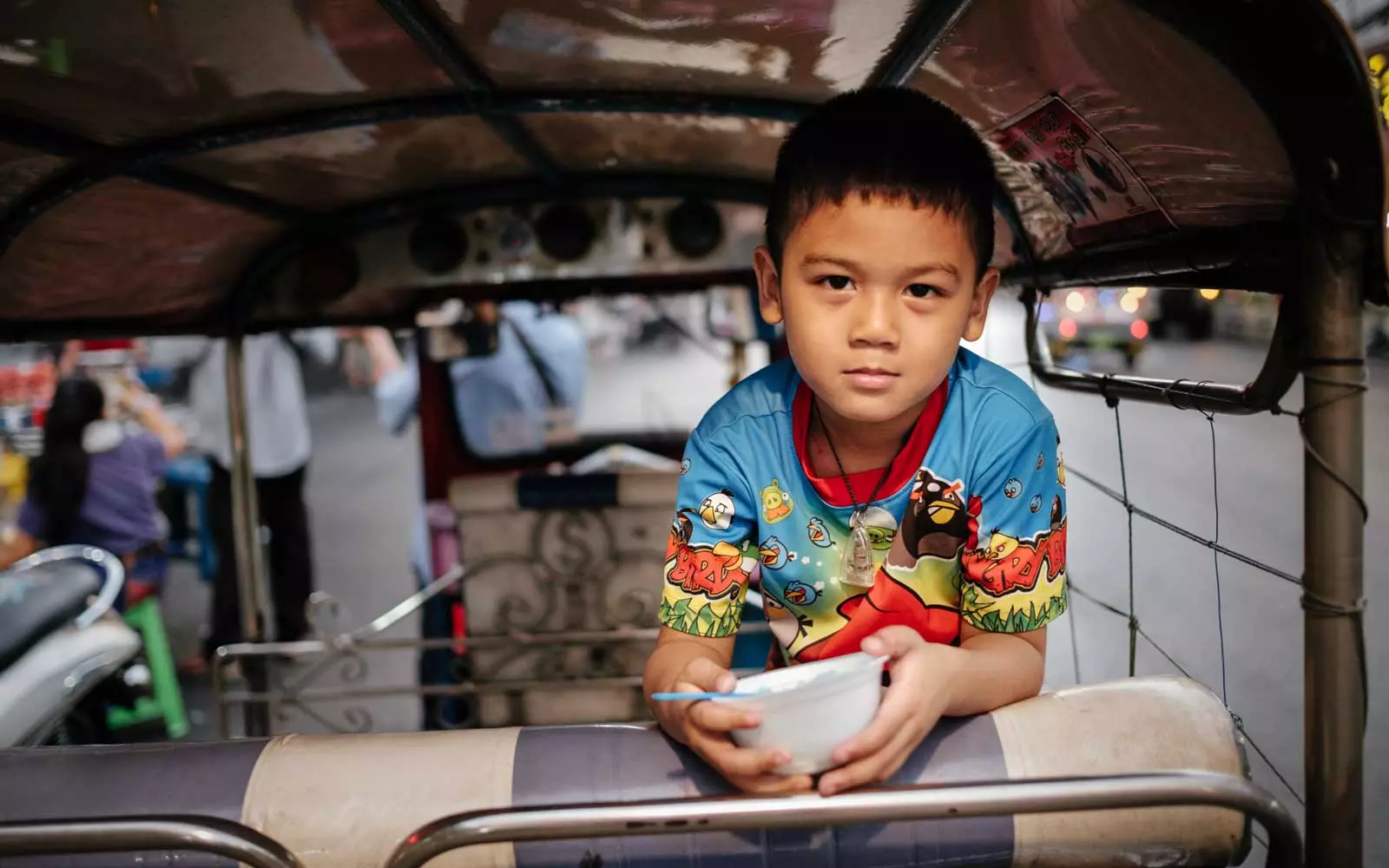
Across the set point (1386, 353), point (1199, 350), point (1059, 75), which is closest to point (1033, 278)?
point (1059, 75)

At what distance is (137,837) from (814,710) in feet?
2.50

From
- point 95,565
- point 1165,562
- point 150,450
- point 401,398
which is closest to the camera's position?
point 95,565

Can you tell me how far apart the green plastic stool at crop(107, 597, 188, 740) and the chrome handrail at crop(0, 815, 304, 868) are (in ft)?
13.0

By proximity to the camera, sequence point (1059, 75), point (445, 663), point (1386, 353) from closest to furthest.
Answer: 1. point (1059, 75)
2. point (445, 663)
3. point (1386, 353)

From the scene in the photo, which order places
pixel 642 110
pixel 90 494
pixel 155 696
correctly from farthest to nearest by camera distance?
pixel 90 494
pixel 155 696
pixel 642 110

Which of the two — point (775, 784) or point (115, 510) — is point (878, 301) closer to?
point (775, 784)

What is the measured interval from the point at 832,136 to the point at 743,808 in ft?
2.85

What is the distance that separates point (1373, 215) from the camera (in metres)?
1.01

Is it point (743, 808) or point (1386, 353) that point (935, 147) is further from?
point (1386, 353)

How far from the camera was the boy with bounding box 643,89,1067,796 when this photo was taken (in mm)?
1137

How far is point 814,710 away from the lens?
0.93m

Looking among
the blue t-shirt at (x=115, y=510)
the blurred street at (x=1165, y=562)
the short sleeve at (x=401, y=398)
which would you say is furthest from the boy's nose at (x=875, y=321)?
the blue t-shirt at (x=115, y=510)

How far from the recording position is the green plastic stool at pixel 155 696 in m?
4.35

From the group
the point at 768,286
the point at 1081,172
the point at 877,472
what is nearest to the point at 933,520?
the point at 877,472
